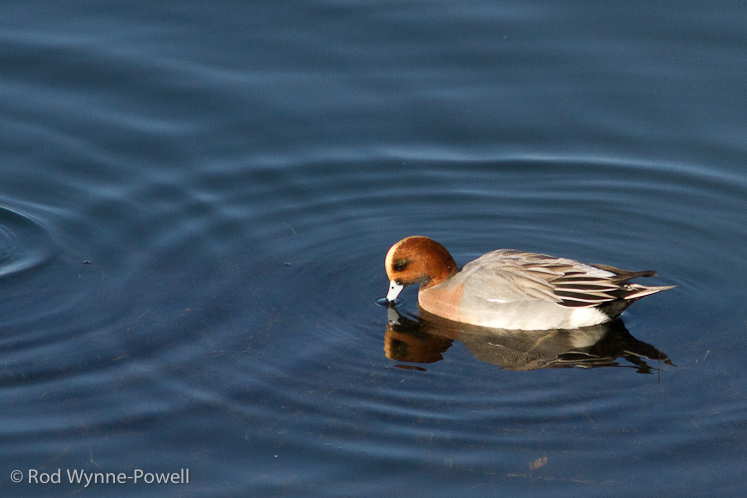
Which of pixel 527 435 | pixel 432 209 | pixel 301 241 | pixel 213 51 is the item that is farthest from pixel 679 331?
pixel 213 51

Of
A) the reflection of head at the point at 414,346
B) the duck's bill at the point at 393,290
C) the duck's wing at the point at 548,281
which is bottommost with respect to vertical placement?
the reflection of head at the point at 414,346

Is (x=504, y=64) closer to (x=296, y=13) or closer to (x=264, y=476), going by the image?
(x=296, y=13)

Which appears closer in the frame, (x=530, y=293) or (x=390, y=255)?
(x=530, y=293)

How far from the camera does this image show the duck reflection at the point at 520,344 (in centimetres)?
885

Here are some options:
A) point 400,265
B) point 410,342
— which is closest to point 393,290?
point 400,265

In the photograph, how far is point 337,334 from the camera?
9.11 m

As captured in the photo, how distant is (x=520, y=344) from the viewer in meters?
9.26

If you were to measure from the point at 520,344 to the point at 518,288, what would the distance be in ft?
1.85

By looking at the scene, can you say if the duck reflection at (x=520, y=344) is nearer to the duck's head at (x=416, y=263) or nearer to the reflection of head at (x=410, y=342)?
the reflection of head at (x=410, y=342)

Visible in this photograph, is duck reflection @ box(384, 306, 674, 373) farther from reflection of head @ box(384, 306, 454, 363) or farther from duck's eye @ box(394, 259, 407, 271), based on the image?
duck's eye @ box(394, 259, 407, 271)

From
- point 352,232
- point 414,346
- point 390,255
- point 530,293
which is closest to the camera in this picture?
point 414,346

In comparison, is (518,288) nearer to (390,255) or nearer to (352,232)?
(390,255)

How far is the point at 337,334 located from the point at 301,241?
169 cm

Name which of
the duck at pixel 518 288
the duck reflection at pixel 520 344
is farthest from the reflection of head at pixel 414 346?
the duck at pixel 518 288
